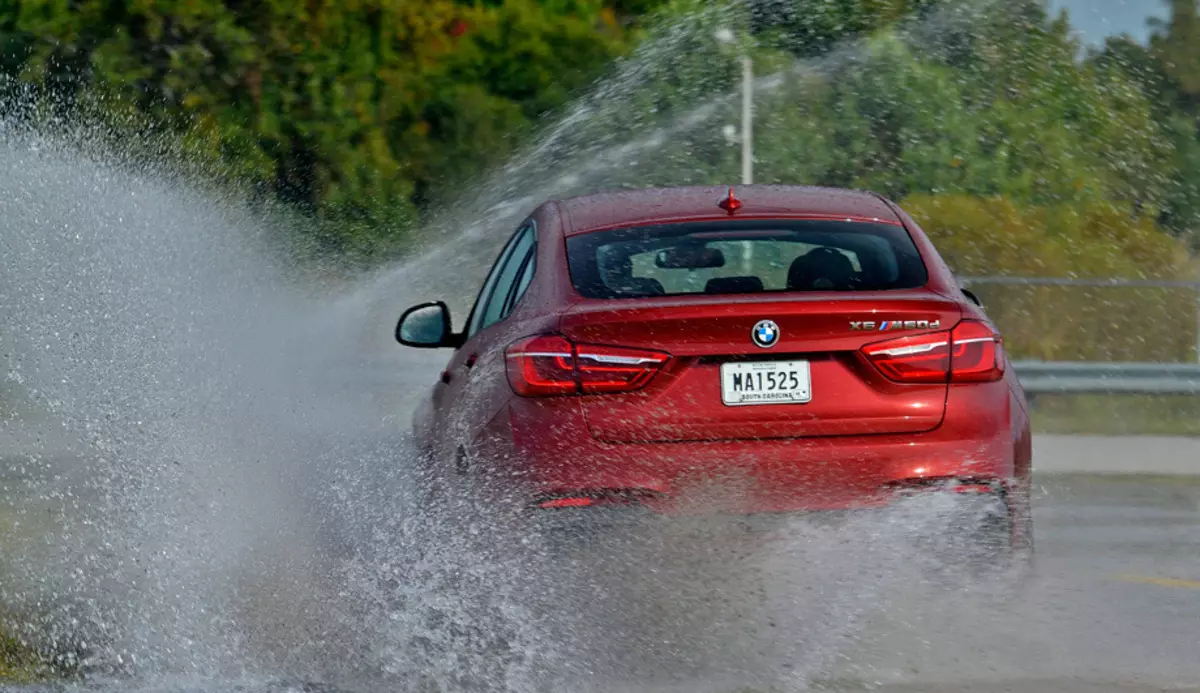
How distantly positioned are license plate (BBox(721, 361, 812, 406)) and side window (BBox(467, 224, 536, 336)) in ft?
3.44

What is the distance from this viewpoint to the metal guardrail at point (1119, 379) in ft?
47.4

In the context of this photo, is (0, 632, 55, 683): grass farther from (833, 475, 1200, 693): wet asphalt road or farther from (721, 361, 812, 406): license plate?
(833, 475, 1200, 693): wet asphalt road

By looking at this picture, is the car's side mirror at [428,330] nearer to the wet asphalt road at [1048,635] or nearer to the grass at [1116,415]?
the wet asphalt road at [1048,635]

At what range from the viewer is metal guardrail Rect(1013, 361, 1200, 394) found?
1445 centimetres

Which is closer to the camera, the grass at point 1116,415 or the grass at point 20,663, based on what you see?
the grass at point 20,663

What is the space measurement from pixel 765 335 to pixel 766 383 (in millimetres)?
135

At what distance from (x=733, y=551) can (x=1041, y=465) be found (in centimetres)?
709

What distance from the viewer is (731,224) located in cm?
665

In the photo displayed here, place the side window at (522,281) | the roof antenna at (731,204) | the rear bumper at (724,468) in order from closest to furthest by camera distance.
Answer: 1. the rear bumper at (724,468)
2. the side window at (522,281)
3. the roof antenna at (731,204)

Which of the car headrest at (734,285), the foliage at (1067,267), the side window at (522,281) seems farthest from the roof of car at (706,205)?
the foliage at (1067,267)

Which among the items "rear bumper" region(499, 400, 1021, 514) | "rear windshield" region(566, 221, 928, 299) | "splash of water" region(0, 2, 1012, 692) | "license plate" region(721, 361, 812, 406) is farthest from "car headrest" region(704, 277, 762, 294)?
"splash of water" region(0, 2, 1012, 692)

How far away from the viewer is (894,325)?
5973 mm

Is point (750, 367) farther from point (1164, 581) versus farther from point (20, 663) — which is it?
point (1164, 581)

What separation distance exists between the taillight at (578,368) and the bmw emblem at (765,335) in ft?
0.87
